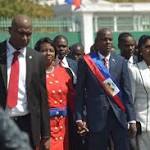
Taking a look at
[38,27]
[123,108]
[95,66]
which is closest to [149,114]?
[123,108]

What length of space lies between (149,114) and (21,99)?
5.78 ft

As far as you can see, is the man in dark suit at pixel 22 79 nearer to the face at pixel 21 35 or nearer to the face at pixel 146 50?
the face at pixel 21 35

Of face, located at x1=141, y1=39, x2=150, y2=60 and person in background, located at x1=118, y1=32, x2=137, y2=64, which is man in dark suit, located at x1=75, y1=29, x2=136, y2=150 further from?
person in background, located at x1=118, y1=32, x2=137, y2=64

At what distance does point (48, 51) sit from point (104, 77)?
58cm

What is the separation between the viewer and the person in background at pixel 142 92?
6.50 m

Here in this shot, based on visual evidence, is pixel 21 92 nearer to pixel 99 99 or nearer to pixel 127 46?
pixel 99 99

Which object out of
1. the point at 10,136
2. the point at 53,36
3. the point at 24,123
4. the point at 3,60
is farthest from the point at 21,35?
the point at 53,36

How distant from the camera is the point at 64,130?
6516mm

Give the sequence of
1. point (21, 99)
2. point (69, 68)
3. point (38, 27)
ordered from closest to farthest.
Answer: point (21, 99) < point (69, 68) < point (38, 27)

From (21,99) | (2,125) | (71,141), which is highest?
(2,125)

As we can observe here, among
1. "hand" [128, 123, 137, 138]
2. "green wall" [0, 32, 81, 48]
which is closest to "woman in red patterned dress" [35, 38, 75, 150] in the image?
"hand" [128, 123, 137, 138]

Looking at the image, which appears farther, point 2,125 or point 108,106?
point 108,106

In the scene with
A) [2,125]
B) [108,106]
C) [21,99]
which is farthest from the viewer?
[108,106]

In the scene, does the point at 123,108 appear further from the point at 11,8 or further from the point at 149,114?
the point at 11,8
